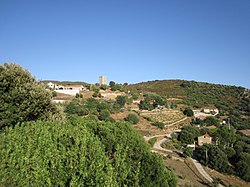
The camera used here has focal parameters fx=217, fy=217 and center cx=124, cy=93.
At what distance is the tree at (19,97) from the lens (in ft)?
48.1

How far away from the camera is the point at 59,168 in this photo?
777 cm

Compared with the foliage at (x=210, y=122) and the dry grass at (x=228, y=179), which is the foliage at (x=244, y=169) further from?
the foliage at (x=210, y=122)

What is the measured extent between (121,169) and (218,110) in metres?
87.5

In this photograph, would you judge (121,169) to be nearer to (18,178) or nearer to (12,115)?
(18,178)

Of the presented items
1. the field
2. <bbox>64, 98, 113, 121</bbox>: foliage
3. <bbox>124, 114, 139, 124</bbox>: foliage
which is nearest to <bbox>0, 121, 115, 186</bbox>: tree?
<bbox>64, 98, 113, 121</bbox>: foliage

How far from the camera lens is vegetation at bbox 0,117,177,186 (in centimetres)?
727

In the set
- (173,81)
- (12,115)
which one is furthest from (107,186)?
(173,81)

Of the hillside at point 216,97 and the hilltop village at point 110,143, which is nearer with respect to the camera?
the hilltop village at point 110,143

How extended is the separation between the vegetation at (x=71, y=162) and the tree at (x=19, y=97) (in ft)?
13.2

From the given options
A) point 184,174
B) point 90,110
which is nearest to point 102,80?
point 90,110

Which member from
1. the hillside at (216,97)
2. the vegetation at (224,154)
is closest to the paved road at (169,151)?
the vegetation at (224,154)

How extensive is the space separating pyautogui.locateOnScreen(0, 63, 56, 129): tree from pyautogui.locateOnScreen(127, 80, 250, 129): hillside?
63.9m

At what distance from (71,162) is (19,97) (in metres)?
9.49

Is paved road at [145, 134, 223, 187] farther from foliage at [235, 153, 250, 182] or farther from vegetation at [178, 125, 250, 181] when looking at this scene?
foliage at [235, 153, 250, 182]
